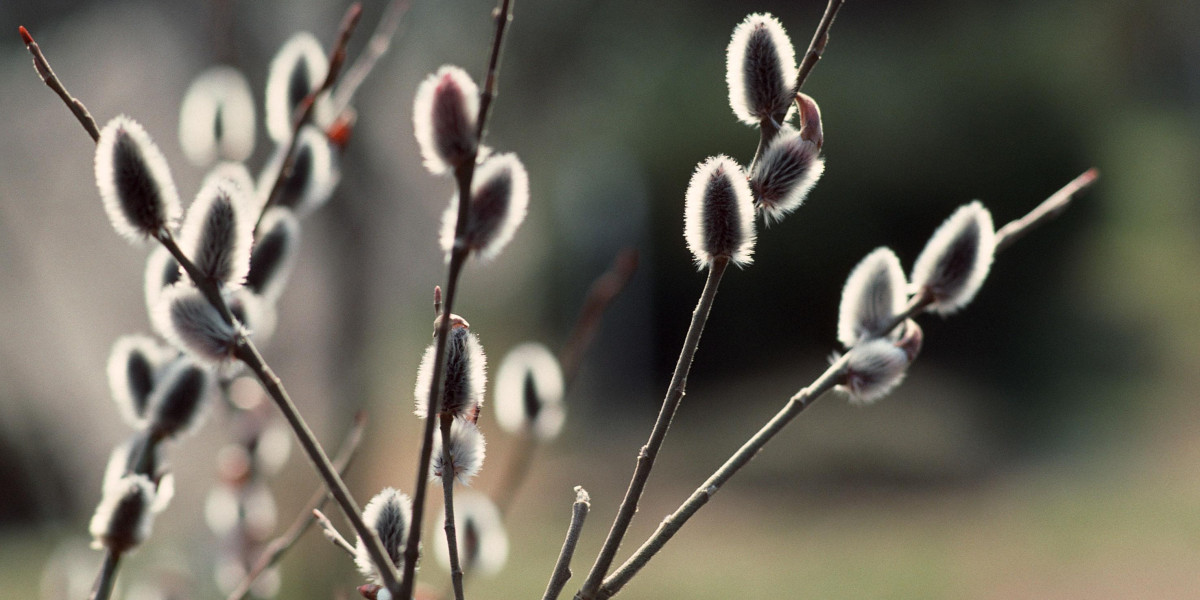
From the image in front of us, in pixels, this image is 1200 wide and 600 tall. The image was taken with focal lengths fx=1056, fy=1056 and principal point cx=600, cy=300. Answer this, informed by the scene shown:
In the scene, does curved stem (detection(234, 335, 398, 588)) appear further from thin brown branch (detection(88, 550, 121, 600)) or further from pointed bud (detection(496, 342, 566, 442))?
pointed bud (detection(496, 342, 566, 442))

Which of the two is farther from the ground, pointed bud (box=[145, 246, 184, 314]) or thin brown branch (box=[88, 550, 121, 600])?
pointed bud (box=[145, 246, 184, 314])

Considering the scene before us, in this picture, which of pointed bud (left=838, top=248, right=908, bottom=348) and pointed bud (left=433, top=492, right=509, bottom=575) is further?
pointed bud (left=433, top=492, right=509, bottom=575)

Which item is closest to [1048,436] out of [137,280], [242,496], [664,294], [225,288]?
[664,294]

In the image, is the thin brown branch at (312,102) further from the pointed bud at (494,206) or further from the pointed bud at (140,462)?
the pointed bud at (494,206)

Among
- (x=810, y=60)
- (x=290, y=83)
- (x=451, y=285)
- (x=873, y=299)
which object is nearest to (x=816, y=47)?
(x=810, y=60)

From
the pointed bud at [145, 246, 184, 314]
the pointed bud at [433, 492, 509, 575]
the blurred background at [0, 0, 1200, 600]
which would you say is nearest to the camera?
the pointed bud at [145, 246, 184, 314]

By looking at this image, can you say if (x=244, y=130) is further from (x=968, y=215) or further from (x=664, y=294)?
(x=664, y=294)

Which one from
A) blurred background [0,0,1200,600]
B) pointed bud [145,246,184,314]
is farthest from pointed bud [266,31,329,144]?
blurred background [0,0,1200,600]
